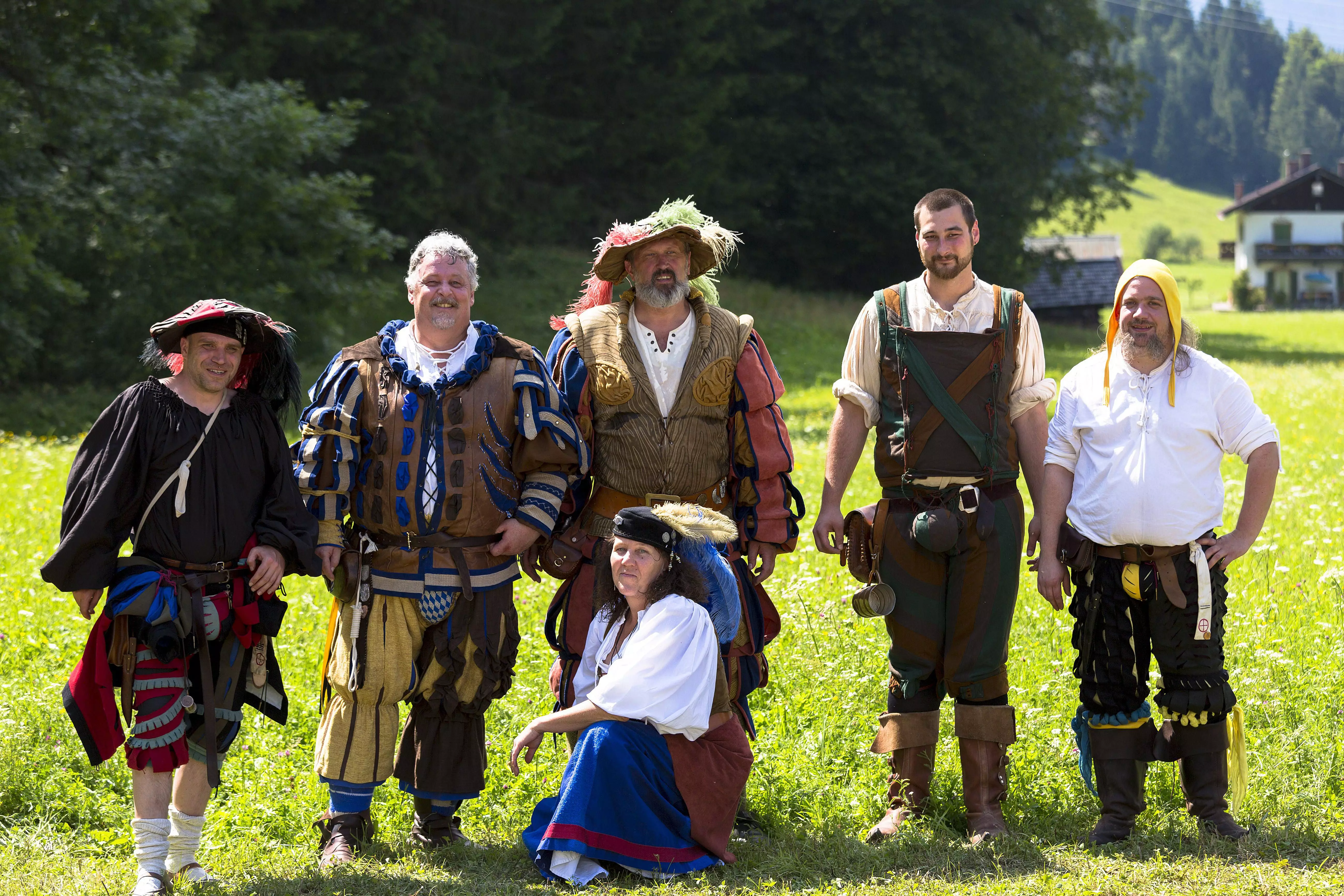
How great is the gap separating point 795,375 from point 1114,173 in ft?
59.6

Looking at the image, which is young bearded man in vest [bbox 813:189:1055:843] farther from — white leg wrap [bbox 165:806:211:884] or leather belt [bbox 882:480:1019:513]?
white leg wrap [bbox 165:806:211:884]

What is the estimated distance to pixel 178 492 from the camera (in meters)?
4.02

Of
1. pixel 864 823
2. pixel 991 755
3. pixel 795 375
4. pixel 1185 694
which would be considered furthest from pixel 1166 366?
pixel 795 375

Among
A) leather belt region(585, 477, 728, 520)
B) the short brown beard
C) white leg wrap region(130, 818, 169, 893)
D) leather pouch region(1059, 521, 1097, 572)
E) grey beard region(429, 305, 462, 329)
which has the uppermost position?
the short brown beard

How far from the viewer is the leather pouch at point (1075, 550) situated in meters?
4.33

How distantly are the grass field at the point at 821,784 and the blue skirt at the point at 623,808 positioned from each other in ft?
0.33

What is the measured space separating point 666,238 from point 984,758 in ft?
7.03

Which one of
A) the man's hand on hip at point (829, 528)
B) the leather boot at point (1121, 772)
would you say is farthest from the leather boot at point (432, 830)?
the leather boot at point (1121, 772)

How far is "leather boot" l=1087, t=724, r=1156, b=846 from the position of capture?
14.2ft

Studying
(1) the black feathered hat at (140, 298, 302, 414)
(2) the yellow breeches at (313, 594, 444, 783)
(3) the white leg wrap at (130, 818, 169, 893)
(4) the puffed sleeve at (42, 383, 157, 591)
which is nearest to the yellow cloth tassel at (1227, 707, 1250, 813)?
(2) the yellow breeches at (313, 594, 444, 783)

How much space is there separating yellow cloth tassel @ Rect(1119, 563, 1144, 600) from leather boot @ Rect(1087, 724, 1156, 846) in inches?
18.6

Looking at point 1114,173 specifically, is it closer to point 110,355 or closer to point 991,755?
point 110,355

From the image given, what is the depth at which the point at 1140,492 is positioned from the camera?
4195 millimetres

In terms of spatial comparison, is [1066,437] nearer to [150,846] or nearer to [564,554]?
[564,554]
